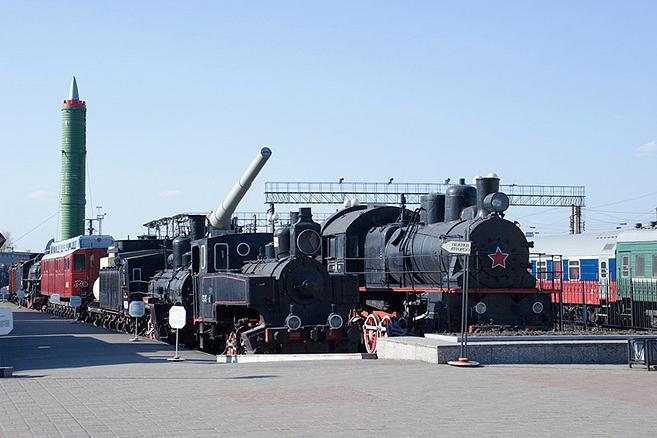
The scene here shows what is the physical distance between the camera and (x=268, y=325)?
20.7 m

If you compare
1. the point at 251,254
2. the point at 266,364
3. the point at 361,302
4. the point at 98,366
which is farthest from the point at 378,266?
the point at 98,366

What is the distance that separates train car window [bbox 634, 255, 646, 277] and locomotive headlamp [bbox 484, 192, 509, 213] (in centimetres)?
926

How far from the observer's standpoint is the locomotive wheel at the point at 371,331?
68.7 feet

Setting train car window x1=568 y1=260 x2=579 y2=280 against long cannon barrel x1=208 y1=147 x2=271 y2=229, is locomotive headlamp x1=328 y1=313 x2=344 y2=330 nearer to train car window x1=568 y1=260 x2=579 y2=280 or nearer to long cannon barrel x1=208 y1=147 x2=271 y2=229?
long cannon barrel x1=208 y1=147 x2=271 y2=229

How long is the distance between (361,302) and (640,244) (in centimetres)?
996

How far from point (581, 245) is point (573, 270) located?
3.15 feet

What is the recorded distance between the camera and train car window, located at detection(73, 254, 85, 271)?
42656 millimetres

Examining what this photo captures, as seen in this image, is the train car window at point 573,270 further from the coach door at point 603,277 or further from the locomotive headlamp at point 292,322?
the locomotive headlamp at point 292,322

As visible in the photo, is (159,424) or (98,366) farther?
(98,366)

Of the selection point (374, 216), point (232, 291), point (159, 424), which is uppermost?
point (374, 216)

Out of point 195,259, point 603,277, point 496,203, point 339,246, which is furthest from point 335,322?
point 603,277

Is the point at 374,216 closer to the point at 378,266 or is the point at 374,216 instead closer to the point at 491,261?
Result: the point at 378,266

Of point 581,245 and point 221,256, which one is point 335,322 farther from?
point 581,245

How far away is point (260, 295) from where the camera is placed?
20656mm
